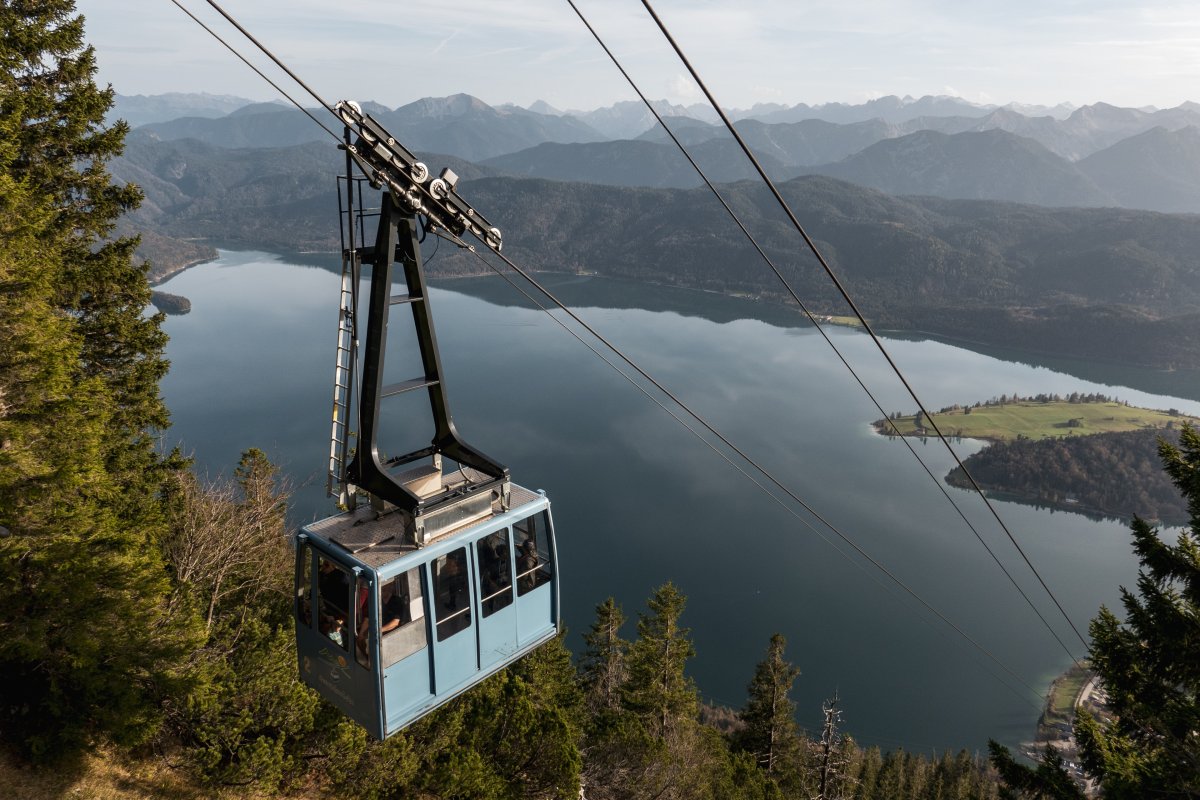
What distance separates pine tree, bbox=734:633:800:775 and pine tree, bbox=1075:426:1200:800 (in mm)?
17460

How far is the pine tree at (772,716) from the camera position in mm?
25969

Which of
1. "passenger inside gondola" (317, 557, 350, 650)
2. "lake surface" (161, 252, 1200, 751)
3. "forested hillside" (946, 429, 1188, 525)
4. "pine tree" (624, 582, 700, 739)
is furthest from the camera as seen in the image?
"forested hillside" (946, 429, 1188, 525)

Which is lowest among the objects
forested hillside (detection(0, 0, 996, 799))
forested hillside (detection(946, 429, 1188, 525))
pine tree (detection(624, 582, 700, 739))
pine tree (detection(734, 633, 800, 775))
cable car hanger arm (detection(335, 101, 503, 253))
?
forested hillside (detection(946, 429, 1188, 525))

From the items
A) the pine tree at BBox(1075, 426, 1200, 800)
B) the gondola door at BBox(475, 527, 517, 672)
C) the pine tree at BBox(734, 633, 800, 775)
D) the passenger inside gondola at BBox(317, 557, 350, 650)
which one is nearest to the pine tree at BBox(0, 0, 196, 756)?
the passenger inside gondola at BBox(317, 557, 350, 650)

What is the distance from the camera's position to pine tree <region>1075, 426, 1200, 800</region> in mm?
7547

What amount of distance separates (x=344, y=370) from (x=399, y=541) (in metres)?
1.99

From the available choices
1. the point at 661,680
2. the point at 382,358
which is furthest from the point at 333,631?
the point at 661,680

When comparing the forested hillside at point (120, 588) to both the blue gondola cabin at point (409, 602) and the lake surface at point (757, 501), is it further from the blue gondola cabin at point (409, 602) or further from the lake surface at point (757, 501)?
the lake surface at point (757, 501)

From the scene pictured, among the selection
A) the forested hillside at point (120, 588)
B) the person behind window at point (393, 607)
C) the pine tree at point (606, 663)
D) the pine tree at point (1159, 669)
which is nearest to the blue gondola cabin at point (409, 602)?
the person behind window at point (393, 607)

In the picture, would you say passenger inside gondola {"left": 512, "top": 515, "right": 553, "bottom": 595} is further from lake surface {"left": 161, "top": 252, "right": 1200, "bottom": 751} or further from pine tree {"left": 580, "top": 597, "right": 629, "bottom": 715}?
lake surface {"left": 161, "top": 252, "right": 1200, "bottom": 751}

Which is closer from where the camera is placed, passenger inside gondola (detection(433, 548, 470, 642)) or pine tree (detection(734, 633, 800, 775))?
passenger inside gondola (detection(433, 548, 470, 642))

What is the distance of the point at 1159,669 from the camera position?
27.4 feet

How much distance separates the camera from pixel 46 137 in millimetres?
11688

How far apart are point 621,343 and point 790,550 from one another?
74345 millimetres
